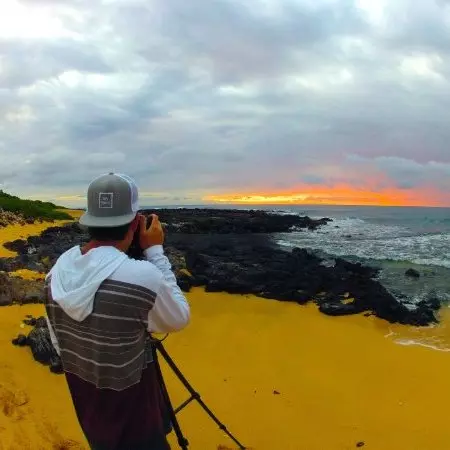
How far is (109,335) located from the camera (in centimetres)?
212

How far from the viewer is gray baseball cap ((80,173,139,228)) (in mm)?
2186

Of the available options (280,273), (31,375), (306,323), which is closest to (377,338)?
(306,323)

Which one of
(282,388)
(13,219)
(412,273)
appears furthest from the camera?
(13,219)

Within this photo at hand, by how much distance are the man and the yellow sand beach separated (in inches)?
91.1

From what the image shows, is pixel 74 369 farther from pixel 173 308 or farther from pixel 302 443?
pixel 302 443

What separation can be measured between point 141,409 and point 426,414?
439 centimetres

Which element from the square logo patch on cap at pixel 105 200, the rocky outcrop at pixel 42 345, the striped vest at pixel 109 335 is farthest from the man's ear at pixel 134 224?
the rocky outcrop at pixel 42 345

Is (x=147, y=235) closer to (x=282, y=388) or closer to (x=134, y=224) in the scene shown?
(x=134, y=224)

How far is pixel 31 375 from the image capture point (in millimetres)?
5594

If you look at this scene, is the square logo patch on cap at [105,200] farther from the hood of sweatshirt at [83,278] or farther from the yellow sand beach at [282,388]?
the yellow sand beach at [282,388]

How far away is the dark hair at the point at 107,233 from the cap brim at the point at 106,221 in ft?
0.09

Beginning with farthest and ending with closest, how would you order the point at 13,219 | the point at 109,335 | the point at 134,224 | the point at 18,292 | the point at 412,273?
1. the point at 13,219
2. the point at 412,273
3. the point at 18,292
4. the point at 134,224
5. the point at 109,335

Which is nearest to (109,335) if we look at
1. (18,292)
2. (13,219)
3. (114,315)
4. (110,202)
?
(114,315)

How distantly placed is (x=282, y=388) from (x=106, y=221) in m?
4.53
